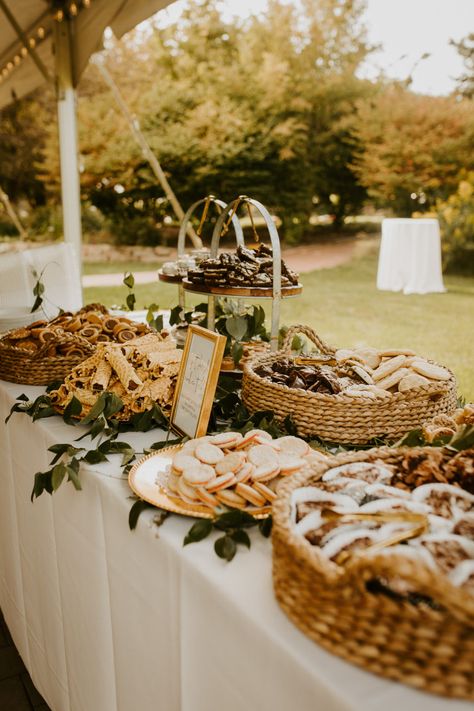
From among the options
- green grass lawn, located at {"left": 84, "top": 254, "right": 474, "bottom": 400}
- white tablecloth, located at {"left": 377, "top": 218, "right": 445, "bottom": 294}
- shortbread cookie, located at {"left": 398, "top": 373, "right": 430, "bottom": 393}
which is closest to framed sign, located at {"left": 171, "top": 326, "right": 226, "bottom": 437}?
shortbread cookie, located at {"left": 398, "top": 373, "right": 430, "bottom": 393}

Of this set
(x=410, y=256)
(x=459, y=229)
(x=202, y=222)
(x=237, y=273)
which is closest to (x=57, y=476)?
(x=237, y=273)

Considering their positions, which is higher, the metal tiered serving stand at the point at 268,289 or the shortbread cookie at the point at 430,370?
the metal tiered serving stand at the point at 268,289

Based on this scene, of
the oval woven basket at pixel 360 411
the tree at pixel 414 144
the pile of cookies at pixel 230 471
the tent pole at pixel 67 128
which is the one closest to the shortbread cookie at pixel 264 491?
the pile of cookies at pixel 230 471

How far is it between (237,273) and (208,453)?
2.49ft

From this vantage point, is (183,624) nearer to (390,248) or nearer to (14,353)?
(14,353)

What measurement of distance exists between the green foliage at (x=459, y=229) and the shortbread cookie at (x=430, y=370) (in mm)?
8314

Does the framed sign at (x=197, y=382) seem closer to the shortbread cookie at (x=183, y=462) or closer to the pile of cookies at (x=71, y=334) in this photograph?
the shortbread cookie at (x=183, y=462)

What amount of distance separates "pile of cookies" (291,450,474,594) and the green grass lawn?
12.5 ft

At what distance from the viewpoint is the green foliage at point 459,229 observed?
894 cm

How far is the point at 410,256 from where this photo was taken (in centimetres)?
677

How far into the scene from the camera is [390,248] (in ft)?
21.3

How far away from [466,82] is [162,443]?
11336 millimetres

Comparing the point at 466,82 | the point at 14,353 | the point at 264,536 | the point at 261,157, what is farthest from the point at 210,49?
the point at 264,536

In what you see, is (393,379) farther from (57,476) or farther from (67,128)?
(67,128)
